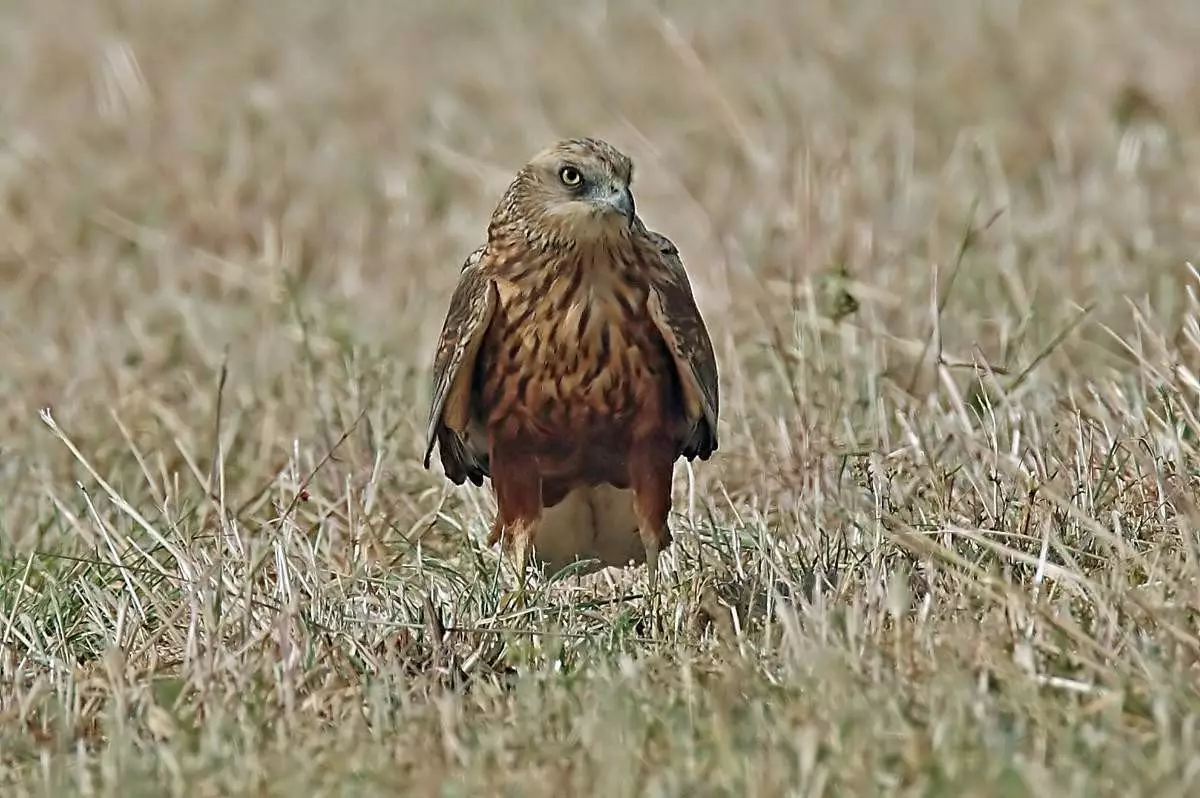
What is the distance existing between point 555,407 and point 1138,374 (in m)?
1.78

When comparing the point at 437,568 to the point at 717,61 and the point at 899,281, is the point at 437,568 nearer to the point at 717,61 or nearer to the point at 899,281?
the point at 899,281

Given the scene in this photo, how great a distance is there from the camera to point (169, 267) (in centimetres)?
830

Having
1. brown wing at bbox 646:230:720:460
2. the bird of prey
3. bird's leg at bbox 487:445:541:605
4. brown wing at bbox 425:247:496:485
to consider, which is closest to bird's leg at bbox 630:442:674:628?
the bird of prey

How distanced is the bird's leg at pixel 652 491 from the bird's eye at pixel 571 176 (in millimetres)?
624

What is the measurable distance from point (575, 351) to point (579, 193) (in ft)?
1.15

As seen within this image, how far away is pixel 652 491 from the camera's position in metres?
4.98

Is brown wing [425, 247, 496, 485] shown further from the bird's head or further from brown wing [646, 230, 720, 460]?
brown wing [646, 230, 720, 460]

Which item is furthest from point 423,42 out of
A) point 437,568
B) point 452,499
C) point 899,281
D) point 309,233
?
point 437,568

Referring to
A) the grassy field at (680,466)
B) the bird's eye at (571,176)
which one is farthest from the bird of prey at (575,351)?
the grassy field at (680,466)

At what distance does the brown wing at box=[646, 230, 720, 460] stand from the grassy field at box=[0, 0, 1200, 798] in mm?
296

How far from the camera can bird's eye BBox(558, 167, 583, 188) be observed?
4.82m

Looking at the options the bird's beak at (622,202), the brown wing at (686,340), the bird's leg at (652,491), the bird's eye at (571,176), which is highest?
the bird's eye at (571,176)

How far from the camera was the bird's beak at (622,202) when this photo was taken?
4707 mm

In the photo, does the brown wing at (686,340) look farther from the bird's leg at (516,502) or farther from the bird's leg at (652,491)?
the bird's leg at (516,502)
